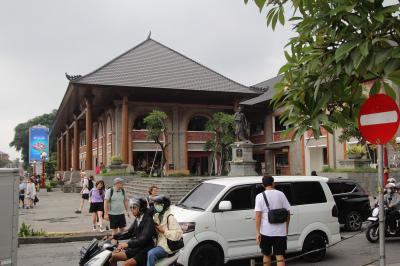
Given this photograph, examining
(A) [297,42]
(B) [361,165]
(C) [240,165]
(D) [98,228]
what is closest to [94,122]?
(C) [240,165]

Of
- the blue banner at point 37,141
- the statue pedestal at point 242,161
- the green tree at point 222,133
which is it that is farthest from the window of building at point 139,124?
the blue banner at point 37,141

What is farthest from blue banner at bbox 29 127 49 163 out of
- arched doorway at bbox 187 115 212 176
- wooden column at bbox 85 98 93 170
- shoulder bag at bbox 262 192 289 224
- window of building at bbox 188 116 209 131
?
shoulder bag at bbox 262 192 289 224

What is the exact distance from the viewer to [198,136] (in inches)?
1487

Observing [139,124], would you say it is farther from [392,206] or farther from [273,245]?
[273,245]

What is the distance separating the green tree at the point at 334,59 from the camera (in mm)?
3426

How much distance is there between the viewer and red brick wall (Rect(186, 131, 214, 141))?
123ft

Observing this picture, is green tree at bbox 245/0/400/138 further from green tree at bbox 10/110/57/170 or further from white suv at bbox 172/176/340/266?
green tree at bbox 10/110/57/170

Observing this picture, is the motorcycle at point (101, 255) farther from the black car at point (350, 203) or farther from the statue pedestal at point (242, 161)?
the statue pedestal at point (242, 161)

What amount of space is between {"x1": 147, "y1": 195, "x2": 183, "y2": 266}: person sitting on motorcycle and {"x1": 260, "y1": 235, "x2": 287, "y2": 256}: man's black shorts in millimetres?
1444

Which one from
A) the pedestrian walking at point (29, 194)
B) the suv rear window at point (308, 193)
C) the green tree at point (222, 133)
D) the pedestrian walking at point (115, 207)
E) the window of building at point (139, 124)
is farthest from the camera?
the window of building at point (139, 124)

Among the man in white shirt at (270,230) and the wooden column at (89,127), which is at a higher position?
the wooden column at (89,127)

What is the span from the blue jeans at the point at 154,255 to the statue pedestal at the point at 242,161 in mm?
18860

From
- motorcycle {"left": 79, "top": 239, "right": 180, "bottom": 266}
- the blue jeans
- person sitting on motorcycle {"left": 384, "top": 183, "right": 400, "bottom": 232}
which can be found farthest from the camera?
person sitting on motorcycle {"left": 384, "top": 183, "right": 400, "bottom": 232}

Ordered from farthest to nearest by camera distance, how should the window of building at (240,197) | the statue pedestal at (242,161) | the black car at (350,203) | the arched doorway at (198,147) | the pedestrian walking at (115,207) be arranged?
the arched doorway at (198,147) < the statue pedestal at (242,161) < the black car at (350,203) < the pedestrian walking at (115,207) < the window of building at (240,197)
